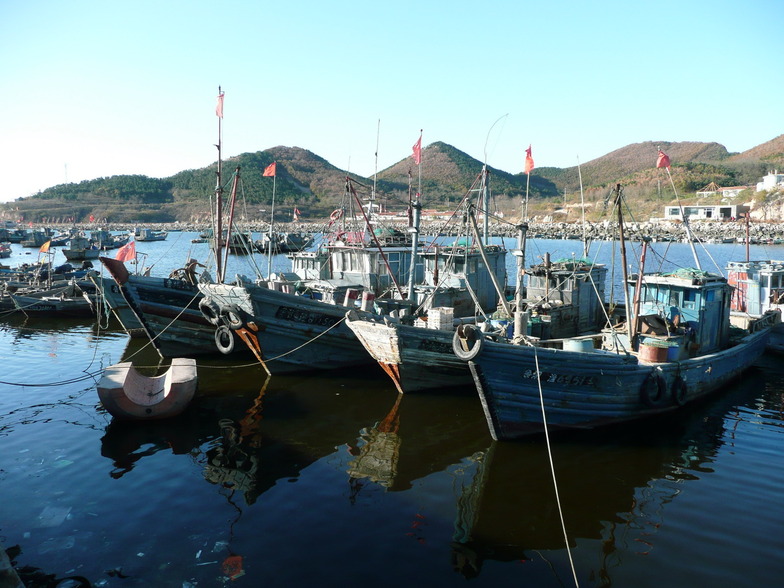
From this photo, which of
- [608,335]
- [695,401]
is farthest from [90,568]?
[695,401]

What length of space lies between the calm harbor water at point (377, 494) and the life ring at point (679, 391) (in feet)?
2.01

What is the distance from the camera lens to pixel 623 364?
12.3 m

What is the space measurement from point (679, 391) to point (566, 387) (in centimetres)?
375

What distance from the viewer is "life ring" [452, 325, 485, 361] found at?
11.1 metres

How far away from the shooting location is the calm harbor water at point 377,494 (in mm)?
8164

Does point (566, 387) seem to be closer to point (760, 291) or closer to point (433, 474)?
point (433, 474)

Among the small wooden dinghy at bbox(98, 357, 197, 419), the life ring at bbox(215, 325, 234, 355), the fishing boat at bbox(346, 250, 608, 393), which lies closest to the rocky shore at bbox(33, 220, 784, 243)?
the fishing boat at bbox(346, 250, 608, 393)

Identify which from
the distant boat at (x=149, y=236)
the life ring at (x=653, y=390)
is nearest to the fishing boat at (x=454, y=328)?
the life ring at (x=653, y=390)

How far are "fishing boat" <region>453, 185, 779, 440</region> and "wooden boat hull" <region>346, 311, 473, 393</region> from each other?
2.27m

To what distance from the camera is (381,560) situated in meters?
8.31

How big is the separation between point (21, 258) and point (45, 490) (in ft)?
223

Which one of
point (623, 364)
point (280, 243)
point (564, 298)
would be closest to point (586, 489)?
point (623, 364)

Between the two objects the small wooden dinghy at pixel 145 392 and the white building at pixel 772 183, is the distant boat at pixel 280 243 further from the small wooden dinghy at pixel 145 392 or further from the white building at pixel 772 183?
the white building at pixel 772 183

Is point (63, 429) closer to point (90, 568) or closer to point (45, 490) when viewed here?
point (45, 490)
